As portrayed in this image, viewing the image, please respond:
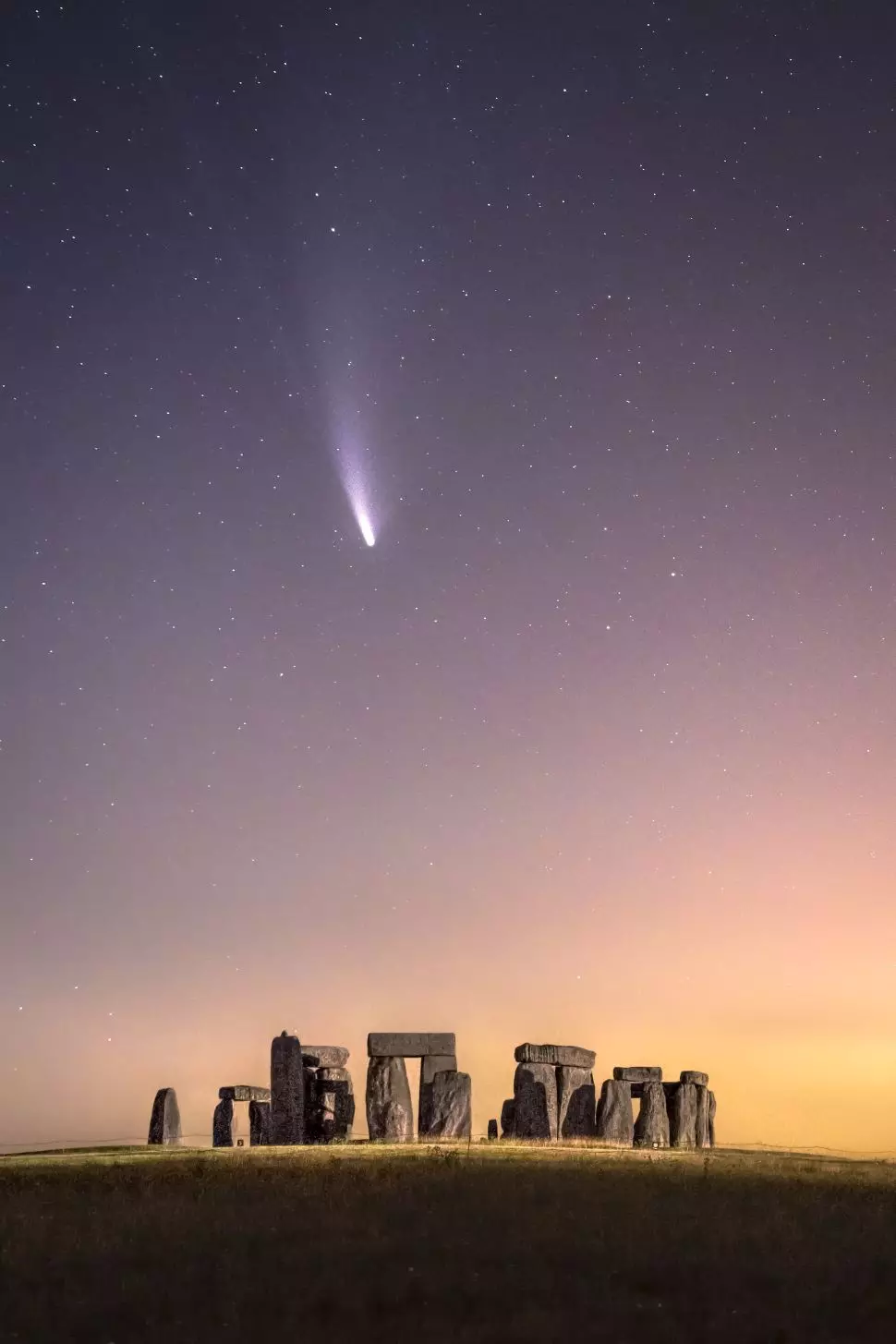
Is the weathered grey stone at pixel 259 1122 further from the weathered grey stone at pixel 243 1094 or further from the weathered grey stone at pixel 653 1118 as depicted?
the weathered grey stone at pixel 653 1118

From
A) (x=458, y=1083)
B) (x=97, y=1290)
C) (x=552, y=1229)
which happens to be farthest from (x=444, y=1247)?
(x=458, y=1083)

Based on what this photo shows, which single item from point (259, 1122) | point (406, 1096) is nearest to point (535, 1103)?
point (406, 1096)

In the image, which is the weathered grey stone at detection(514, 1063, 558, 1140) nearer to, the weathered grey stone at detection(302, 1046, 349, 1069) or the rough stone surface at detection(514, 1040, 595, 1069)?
the rough stone surface at detection(514, 1040, 595, 1069)

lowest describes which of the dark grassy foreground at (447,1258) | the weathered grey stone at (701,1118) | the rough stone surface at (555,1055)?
the dark grassy foreground at (447,1258)

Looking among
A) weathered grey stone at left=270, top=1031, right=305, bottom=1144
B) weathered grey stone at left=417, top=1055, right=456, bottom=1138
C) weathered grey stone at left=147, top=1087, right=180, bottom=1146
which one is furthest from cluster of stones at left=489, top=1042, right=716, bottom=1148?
weathered grey stone at left=147, top=1087, right=180, bottom=1146

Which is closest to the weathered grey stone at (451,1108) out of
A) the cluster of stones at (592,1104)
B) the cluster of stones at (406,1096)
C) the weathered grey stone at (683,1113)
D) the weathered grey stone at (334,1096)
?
the cluster of stones at (406,1096)

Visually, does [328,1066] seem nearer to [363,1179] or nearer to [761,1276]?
[363,1179]
